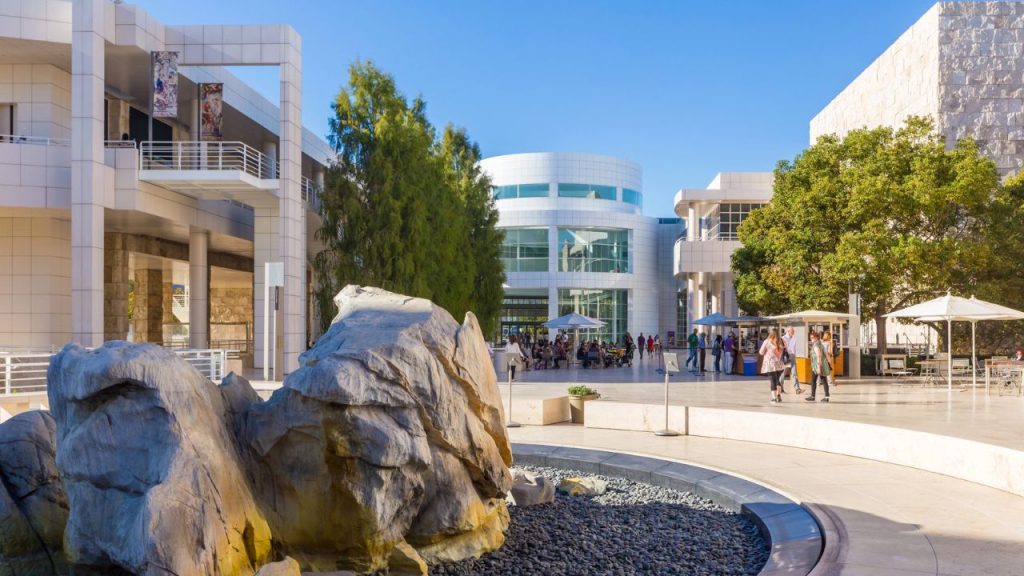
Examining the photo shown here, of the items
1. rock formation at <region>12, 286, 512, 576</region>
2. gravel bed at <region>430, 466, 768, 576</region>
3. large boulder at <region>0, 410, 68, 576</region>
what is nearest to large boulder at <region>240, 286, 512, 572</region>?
rock formation at <region>12, 286, 512, 576</region>

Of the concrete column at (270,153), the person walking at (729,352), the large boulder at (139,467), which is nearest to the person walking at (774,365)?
the person walking at (729,352)

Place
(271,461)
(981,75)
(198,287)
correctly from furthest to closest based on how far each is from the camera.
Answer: (981,75)
(198,287)
(271,461)

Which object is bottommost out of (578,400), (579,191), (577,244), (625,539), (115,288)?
(625,539)

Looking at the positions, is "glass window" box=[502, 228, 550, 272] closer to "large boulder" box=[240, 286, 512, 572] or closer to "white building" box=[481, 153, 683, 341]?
"white building" box=[481, 153, 683, 341]

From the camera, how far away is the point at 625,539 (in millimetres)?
7340

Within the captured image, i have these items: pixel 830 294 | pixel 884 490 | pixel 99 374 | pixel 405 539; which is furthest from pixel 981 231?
pixel 99 374

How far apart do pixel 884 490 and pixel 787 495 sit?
1211 millimetres

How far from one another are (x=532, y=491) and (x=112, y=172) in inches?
722

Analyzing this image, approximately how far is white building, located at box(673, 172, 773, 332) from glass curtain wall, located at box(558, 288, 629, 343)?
7.76 m

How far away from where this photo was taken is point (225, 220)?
2698cm

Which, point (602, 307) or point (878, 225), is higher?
point (878, 225)

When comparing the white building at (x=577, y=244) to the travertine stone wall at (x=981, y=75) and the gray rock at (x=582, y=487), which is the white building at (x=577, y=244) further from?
the gray rock at (x=582, y=487)

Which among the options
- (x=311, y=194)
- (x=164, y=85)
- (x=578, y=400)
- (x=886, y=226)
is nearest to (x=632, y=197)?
(x=311, y=194)

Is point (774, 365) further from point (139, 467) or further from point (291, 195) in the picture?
point (291, 195)
